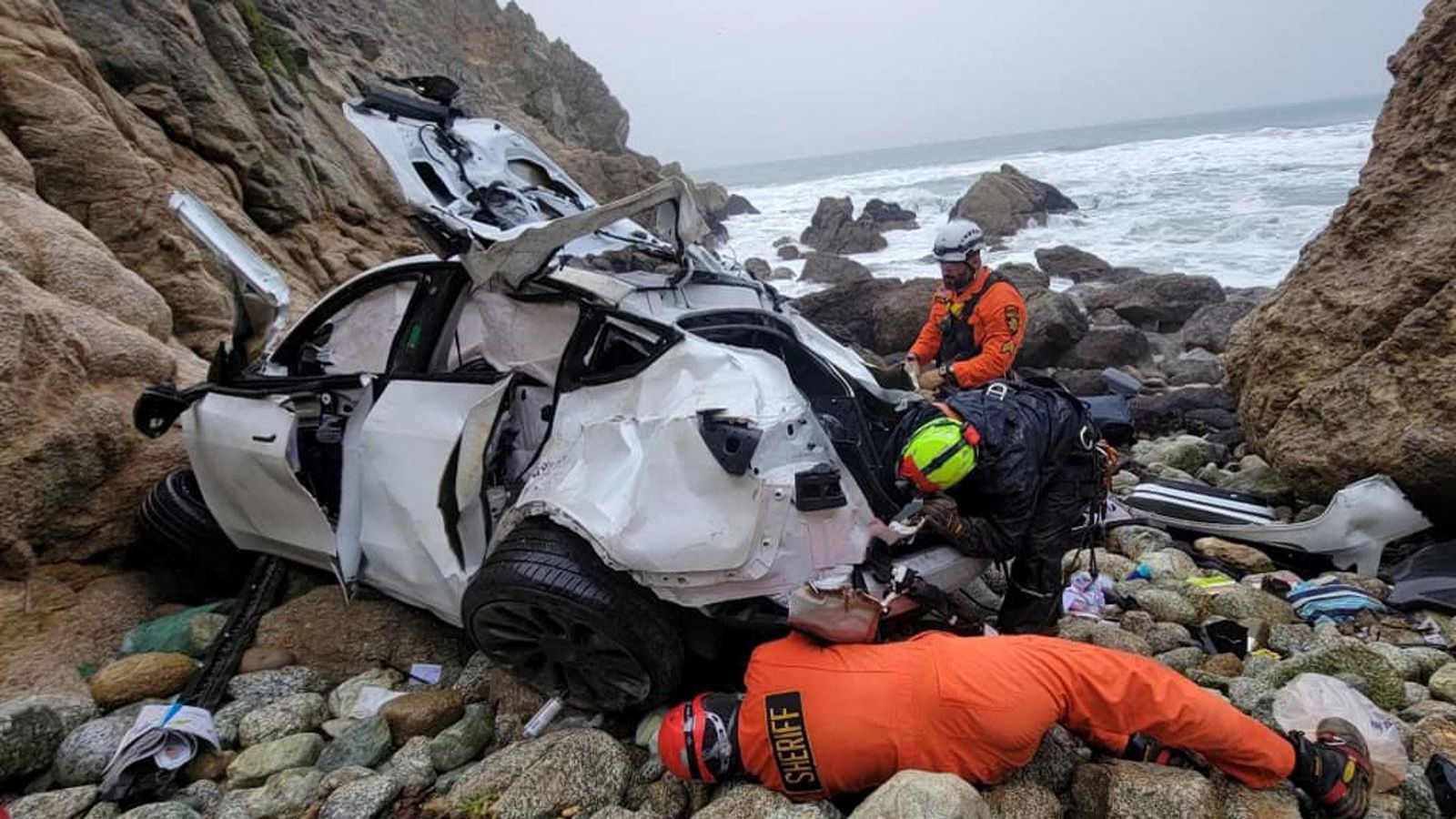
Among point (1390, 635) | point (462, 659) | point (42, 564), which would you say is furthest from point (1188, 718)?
point (42, 564)

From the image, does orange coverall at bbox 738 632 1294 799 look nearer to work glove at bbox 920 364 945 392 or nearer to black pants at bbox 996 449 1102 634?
black pants at bbox 996 449 1102 634

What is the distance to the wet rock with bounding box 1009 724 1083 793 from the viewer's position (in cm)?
254

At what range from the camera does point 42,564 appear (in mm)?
3865

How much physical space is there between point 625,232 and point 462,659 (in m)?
2.18

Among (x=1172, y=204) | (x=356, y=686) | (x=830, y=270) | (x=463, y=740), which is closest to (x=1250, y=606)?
(x=463, y=740)

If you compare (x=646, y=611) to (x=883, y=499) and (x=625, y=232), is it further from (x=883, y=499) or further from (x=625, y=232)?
(x=625, y=232)

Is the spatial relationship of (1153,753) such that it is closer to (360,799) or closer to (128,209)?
(360,799)

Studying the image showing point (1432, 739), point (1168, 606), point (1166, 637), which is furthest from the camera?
point (1168, 606)

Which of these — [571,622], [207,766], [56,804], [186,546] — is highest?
[571,622]

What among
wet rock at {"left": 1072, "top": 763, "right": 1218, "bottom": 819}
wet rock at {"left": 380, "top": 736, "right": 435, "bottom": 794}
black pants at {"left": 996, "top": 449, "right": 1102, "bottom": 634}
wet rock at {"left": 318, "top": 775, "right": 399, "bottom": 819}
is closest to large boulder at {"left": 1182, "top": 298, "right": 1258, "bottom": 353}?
black pants at {"left": 996, "top": 449, "right": 1102, "bottom": 634}

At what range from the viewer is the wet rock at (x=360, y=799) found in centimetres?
263

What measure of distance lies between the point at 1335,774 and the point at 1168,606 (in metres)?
1.55

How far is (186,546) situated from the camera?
4.13 metres

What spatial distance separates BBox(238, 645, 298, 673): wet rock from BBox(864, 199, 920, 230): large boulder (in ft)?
115
